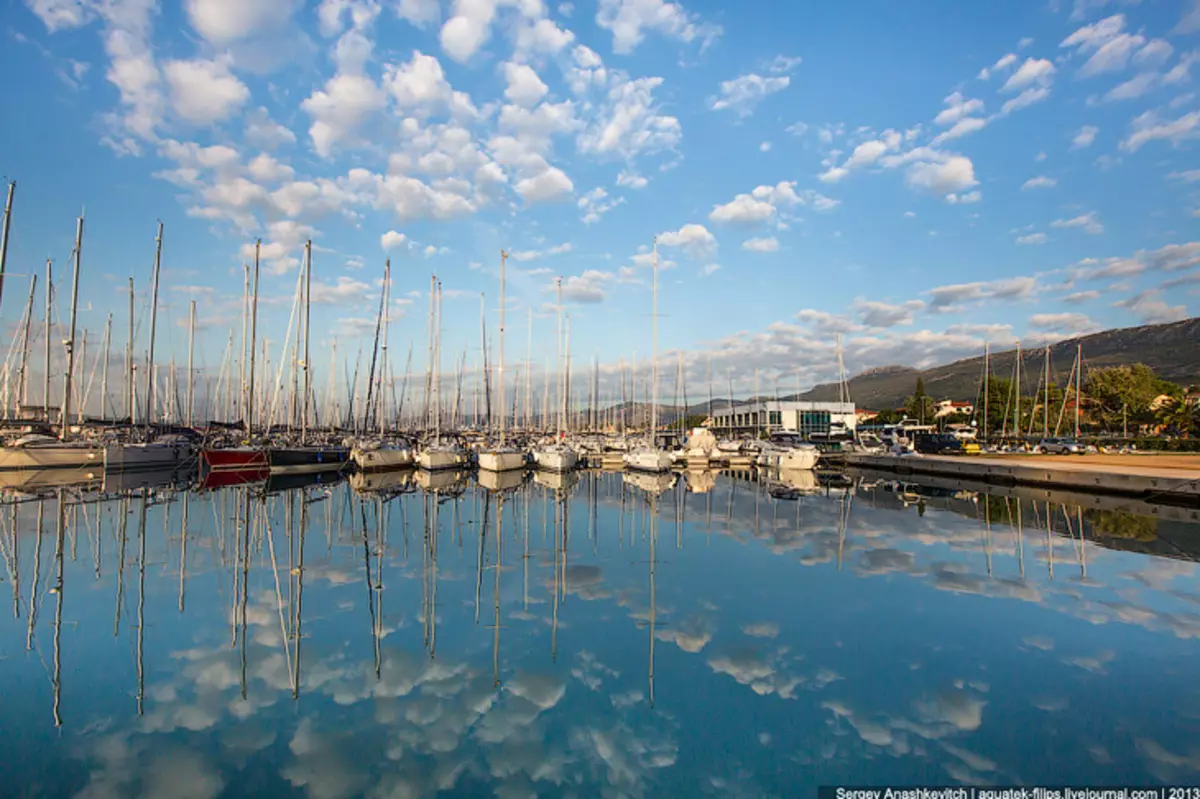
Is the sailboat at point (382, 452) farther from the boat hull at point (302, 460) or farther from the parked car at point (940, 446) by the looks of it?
the parked car at point (940, 446)

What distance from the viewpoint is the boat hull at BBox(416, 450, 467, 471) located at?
44719 millimetres

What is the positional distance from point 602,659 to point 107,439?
54472 millimetres

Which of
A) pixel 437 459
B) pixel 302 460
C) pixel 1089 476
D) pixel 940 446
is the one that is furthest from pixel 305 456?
pixel 940 446

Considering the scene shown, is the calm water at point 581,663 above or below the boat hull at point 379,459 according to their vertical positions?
below

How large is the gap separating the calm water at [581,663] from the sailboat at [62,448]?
85.5 ft

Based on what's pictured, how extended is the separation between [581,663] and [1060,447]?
2585 inches

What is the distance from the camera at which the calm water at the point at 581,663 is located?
6.20 m

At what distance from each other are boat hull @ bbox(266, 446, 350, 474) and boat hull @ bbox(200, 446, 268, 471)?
0.51 m

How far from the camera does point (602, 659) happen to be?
29.9ft

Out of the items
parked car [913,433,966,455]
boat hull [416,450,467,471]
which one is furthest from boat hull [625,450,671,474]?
parked car [913,433,966,455]

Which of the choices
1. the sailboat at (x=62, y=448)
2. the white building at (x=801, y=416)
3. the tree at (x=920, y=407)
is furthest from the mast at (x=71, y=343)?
→ the tree at (x=920, y=407)

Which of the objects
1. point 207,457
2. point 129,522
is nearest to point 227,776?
point 129,522

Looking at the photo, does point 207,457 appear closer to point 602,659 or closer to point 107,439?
point 107,439

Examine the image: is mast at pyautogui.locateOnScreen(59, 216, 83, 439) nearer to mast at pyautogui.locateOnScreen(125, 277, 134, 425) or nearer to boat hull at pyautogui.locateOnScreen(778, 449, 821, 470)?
mast at pyautogui.locateOnScreen(125, 277, 134, 425)
